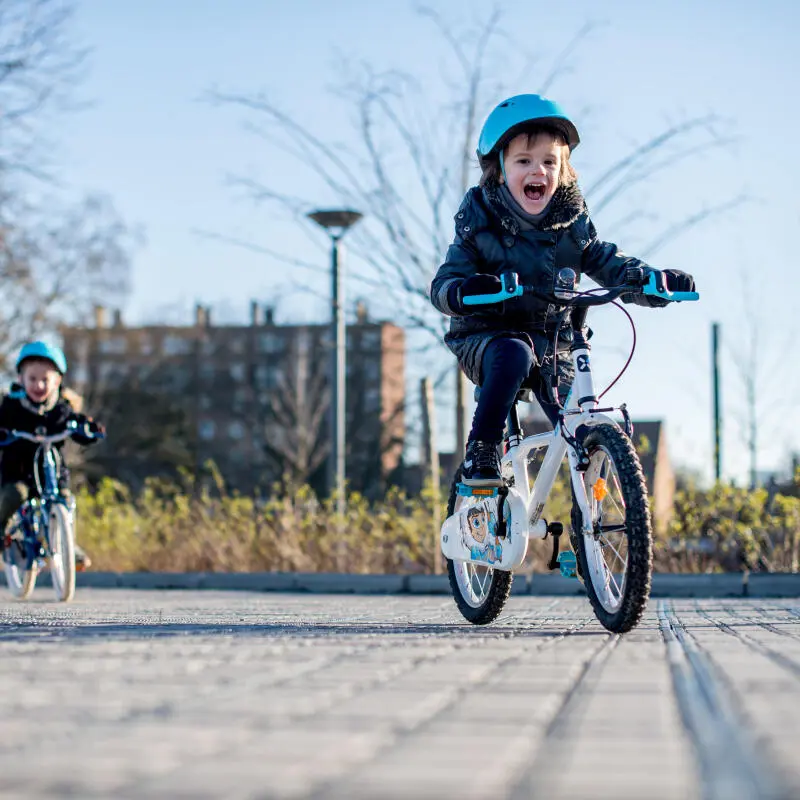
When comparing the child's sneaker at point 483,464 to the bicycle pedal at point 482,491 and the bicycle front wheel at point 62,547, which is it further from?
the bicycle front wheel at point 62,547

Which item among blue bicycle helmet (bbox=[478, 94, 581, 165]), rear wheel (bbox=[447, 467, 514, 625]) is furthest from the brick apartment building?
blue bicycle helmet (bbox=[478, 94, 581, 165])

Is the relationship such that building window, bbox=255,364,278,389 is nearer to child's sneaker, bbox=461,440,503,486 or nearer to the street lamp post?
the street lamp post

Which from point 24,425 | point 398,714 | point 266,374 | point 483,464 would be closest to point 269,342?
point 266,374

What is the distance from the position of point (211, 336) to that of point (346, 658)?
271ft

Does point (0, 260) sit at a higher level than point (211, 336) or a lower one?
lower

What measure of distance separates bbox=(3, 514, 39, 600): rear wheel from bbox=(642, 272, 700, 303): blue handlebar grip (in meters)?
5.15

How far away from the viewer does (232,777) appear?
7.09 feet

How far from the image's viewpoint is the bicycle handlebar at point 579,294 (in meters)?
4.97

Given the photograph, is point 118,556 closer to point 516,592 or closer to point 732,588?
point 516,592

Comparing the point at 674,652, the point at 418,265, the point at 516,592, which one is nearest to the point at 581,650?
the point at 674,652

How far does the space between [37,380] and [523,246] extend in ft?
15.2

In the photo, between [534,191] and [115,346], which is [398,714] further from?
[115,346]

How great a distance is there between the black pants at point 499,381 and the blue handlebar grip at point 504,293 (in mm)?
288

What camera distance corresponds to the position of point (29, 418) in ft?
29.4
